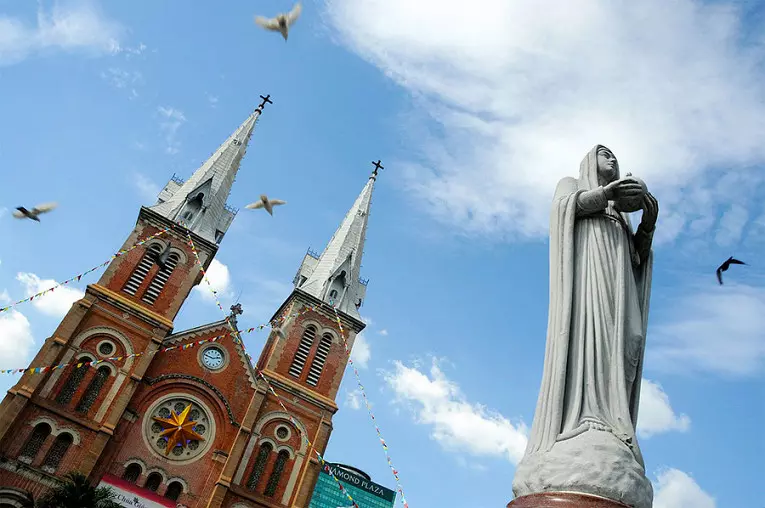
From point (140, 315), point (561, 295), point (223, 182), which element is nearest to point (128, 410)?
point (140, 315)

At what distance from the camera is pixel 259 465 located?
25859mm

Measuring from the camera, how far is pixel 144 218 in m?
28.4

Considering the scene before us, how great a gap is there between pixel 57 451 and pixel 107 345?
4.36 m

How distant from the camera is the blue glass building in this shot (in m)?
77.1

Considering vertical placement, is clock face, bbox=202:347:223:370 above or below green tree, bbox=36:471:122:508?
above

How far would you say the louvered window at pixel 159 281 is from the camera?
26797 mm

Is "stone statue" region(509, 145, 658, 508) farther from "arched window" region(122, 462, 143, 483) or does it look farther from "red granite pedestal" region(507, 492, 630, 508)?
"arched window" region(122, 462, 143, 483)

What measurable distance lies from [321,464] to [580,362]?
23822 millimetres

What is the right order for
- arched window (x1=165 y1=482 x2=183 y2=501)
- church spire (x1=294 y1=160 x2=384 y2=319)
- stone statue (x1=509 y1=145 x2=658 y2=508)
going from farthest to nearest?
church spire (x1=294 y1=160 x2=384 y2=319) → arched window (x1=165 y1=482 x2=183 y2=501) → stone statue (x1=509 y1=145 x2=658 y2=508)

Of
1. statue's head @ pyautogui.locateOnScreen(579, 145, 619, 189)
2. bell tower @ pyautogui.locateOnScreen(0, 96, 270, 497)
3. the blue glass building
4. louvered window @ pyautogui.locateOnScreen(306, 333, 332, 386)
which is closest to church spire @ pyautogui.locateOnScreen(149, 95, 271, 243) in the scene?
bell tower @ pyautogui.locateOnScreen(0, 96, 270, 497)

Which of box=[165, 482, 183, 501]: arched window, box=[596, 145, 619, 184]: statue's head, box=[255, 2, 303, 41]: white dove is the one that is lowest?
box=[165, 482, 183, 501]: arched window

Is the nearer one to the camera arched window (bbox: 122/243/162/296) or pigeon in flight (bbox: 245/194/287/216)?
pigeon in flight (bbox: 245/194/287/216)

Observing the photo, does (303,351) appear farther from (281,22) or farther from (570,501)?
(570,501)

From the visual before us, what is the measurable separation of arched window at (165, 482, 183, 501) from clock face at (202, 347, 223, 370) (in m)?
5.07
